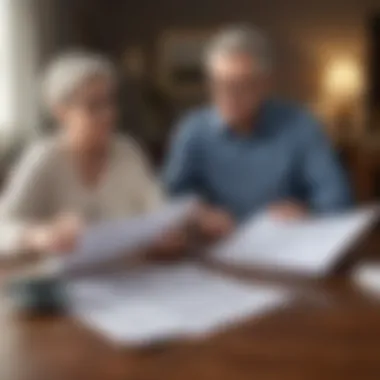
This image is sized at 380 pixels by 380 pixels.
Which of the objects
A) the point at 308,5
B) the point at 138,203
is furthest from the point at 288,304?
the point at 308,5

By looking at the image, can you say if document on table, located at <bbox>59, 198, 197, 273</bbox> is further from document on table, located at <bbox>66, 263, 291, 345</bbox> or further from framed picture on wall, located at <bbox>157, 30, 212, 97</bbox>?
framed picture on wall, located at <bbox>157, 30, 212, 97</bbox>

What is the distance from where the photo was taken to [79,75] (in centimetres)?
149

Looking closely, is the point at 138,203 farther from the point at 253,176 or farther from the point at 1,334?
the point at 1,334

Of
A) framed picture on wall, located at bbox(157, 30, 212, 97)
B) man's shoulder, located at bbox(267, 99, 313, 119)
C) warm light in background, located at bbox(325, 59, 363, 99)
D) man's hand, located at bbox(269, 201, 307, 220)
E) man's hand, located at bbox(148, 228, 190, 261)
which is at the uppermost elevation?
framed picture on wall, located at bbox(157, 30, 212, 97)

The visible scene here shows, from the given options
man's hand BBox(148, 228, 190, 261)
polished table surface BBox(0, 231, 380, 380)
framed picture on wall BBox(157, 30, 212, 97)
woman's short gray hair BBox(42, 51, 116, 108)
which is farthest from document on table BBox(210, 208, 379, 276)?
framed picture on wall BBox(157, 30, 212, 97)

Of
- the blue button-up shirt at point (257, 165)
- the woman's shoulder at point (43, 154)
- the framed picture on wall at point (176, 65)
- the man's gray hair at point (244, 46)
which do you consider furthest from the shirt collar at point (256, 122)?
the framed picture on wall at point (176, 65)

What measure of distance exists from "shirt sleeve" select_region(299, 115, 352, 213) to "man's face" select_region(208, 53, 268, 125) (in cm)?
17

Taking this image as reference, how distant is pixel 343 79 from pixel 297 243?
3118mm

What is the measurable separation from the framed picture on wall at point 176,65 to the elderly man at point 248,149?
2358 millimetres

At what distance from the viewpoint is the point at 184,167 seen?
171cm

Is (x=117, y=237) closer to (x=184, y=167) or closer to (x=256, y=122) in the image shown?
(x=184, y=167)

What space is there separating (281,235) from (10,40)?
8.87 ft

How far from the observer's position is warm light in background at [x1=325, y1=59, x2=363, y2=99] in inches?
165

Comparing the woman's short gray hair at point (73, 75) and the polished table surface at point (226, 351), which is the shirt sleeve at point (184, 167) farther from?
the polished table surface at point (226, 351)
